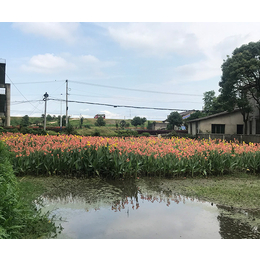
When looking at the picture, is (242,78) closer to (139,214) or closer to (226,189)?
(226,189)

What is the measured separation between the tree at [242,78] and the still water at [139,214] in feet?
78.2

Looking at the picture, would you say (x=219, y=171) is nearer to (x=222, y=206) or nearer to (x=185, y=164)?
A: (x=185, y=164)

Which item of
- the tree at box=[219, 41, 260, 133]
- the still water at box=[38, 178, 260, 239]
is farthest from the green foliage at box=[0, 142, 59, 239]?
the tree at box=[219, 41, 260, 133]

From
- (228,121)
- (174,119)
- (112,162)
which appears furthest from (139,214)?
(174,119)

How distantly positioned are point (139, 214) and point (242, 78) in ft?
87.2

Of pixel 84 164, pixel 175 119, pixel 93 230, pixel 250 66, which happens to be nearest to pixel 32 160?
pixel 84 164

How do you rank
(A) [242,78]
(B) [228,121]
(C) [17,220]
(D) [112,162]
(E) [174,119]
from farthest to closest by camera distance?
(E) [174,119] → (B) [228,121] → (A) [242,78] → (D) [112,162] → (C) [17,220]

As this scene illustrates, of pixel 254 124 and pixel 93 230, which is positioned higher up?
pixel 254 124

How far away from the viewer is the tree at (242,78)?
88.0 ft

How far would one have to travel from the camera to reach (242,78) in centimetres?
2756

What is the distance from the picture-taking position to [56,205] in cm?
560

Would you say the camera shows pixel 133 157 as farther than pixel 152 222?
Yes

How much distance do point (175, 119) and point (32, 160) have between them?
173 feet

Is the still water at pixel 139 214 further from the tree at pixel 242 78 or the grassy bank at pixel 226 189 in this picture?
the tree at pixel 242 78
